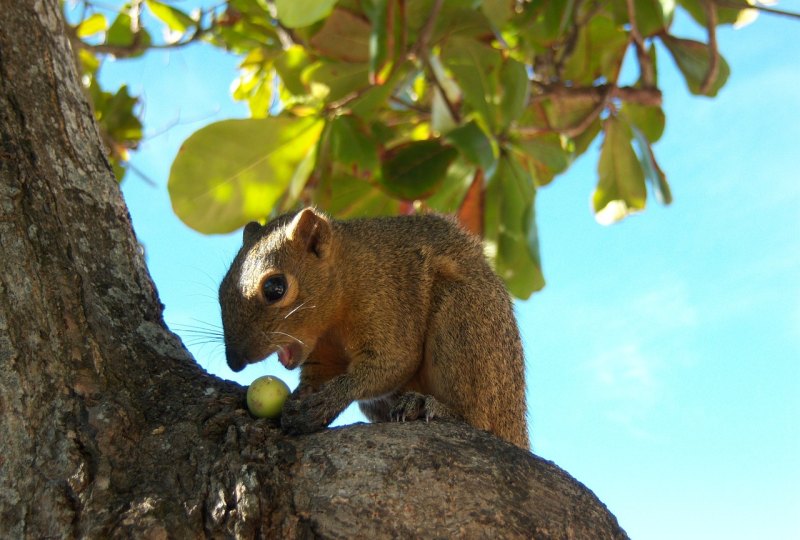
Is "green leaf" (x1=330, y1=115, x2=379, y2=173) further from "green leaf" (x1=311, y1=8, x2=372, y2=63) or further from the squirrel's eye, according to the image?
the squirrel's eye

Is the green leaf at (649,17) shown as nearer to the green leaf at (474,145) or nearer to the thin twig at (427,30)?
the thin twig at (427,30)

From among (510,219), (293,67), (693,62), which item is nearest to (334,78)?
(293,67)

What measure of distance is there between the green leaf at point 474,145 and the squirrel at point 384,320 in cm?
32

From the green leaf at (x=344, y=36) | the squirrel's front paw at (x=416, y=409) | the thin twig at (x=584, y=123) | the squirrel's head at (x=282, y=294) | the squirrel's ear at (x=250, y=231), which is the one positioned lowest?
the squirrel's front paw at (x=416, y=409)

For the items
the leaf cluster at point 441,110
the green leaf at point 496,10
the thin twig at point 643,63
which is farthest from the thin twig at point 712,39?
the green leaf at point 496,10

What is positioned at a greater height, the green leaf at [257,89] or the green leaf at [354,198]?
the green leaf at [257,89]

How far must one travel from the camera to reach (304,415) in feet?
8.20

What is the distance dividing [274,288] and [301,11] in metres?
1.04

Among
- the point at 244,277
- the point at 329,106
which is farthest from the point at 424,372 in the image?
the point at 329,106

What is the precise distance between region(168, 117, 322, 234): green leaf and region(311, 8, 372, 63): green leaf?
1.31 feet

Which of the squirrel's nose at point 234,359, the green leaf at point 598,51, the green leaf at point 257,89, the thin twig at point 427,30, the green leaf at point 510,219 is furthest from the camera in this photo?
the green leaf at point 257,89

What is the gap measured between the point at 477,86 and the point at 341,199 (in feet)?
3.50

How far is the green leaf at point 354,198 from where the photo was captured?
4.62 m

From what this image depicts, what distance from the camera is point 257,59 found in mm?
5340
